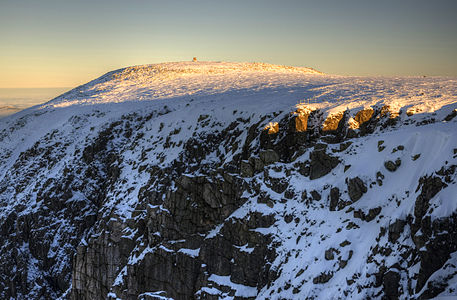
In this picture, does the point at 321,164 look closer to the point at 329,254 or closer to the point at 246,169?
the point at 246,169

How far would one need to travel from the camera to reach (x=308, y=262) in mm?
25781

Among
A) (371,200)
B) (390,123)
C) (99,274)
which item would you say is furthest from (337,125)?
(99,274)

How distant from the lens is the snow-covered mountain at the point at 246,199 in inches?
902

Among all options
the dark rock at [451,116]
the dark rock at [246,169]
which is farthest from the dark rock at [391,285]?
the dark rock at [246,169]

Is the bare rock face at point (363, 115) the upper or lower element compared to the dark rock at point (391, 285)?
upper

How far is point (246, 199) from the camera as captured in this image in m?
31.5

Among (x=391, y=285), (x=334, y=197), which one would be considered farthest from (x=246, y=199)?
(x=391, y=285)

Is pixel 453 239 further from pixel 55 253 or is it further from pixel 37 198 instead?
pixel 37 198

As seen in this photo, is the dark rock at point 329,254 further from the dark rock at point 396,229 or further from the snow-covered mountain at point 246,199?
the dark rock at point 396,229

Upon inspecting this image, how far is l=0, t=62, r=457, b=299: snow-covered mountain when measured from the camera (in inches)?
902

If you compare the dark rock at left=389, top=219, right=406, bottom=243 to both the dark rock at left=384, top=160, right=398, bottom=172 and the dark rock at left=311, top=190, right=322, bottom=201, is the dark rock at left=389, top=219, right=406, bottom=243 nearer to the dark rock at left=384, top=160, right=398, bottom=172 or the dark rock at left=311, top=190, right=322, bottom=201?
the dark rock at left=384, top=160, right=398, bottom=172

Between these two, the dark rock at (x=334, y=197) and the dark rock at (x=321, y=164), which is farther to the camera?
the dark rock at (x=321, y=164)

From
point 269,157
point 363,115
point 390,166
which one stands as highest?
point 363,115

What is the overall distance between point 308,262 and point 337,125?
11.7 m
